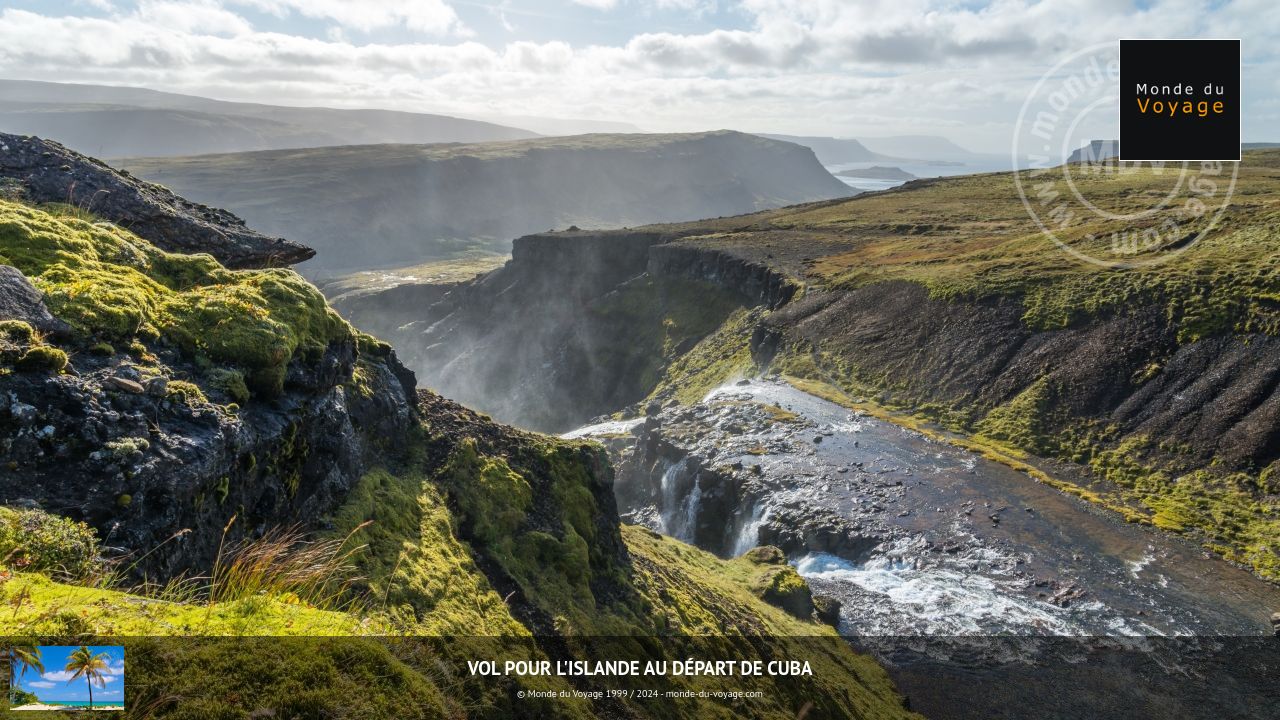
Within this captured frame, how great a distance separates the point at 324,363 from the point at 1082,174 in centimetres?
12828

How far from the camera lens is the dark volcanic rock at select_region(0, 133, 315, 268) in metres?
11.0

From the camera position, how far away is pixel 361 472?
10.8m

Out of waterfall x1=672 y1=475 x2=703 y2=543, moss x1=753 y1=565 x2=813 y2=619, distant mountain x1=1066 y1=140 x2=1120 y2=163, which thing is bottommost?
waterfall x1=672 y1=475 x2=703 y2=543

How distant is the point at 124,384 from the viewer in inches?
278

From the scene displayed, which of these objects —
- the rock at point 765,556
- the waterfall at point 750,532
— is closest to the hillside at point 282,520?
the rock at point 765,556

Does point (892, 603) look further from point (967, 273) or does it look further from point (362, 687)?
point (967, 273)

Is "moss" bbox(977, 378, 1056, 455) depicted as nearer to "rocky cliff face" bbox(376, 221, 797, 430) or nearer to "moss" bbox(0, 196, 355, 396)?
"rocky cliff face" bbox(376, 221, 797, 430)

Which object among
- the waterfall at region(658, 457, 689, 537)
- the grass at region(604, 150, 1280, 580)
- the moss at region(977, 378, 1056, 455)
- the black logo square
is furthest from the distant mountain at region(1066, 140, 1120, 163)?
the waterfall at region(658, 457, 689, 537)

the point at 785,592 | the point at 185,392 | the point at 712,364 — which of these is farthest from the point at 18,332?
the point at 712,364

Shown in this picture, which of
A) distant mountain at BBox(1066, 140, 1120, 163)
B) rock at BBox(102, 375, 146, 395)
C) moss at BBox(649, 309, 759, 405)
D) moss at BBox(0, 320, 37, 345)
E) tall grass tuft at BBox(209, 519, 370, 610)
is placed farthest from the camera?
distant mountain at BBox(1066, 140, 1120, 163)

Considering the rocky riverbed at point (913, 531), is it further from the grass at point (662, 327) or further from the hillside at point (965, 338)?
the grass at point (662, 327)

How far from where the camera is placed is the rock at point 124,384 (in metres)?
7.06

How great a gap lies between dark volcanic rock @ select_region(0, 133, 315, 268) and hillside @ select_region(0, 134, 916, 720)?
0.29m

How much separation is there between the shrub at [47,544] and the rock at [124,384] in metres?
1.81
